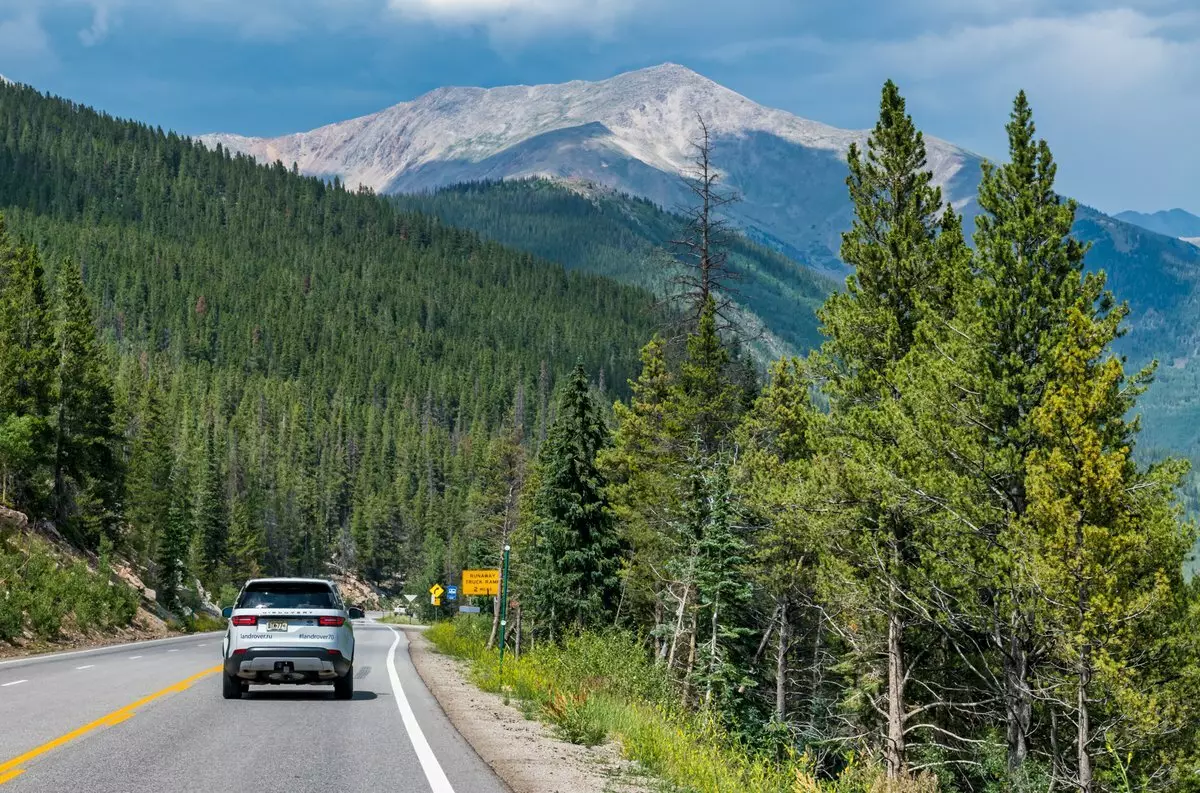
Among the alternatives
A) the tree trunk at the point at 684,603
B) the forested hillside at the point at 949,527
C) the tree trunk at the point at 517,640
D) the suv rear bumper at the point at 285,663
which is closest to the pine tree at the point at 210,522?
the tree trunk at the point at 517,640

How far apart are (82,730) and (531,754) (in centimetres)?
488

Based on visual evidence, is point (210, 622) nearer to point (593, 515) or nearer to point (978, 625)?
point (593, 515)

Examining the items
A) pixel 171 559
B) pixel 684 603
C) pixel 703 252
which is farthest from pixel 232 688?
pixel 171 559

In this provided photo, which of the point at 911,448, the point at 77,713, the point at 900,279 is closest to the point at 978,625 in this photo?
A: the point at 911,448

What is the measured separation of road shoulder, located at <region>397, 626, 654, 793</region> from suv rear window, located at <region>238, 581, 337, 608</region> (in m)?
2.46

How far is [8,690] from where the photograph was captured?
1605cm

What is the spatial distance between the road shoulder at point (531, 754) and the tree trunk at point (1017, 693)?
1063cm

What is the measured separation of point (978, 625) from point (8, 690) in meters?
18.4

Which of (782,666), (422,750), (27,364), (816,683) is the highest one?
(27,364)

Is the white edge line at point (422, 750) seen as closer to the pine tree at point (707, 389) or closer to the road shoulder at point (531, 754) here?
the road shoulder at point (531, 754)

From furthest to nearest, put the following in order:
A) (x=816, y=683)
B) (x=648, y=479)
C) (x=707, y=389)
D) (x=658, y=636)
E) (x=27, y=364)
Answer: (x=27, y=364) → (x=648, y=479) → (x=658, y=636) → (x=707, y=389) → (x=816, y=683)

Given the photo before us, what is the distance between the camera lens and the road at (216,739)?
865 cm

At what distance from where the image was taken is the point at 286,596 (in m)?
16.3

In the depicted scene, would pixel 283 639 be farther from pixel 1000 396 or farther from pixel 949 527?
pixel 1000 396
